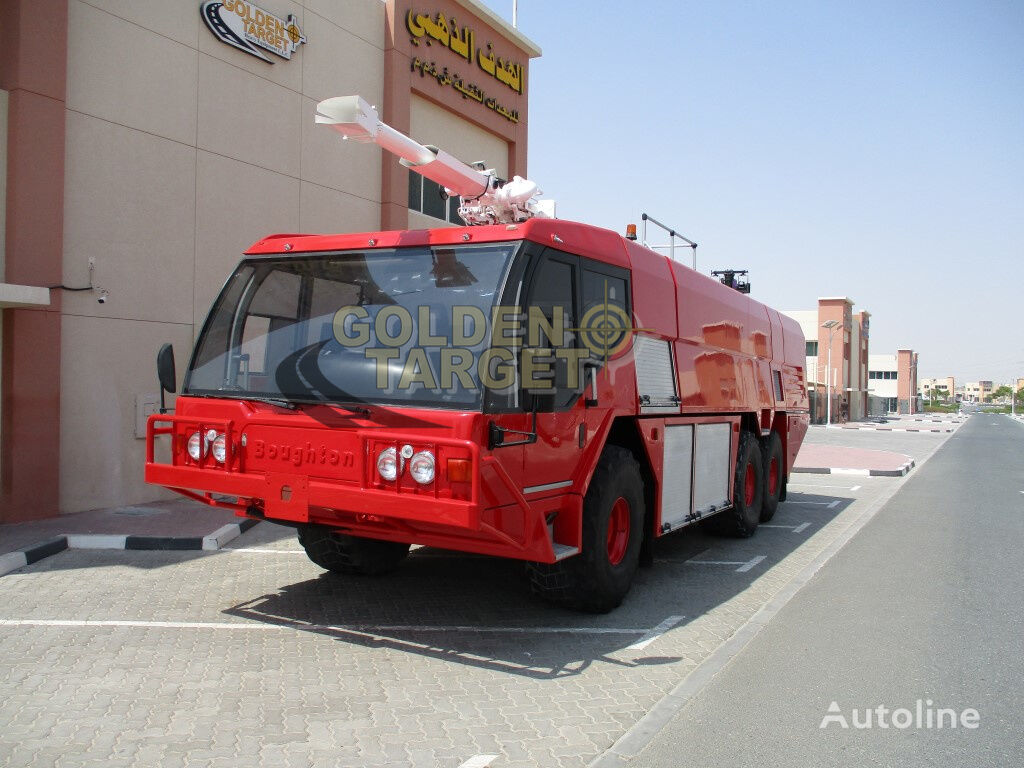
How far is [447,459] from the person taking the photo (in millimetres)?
4590

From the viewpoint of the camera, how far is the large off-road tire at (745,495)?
9.11 metres

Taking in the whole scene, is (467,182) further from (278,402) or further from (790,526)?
(790,526)

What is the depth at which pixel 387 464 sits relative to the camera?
4754mm

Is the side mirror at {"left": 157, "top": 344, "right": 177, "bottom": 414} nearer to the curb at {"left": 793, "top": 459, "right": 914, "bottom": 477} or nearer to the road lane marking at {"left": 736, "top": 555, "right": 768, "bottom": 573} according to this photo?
the road lane marking at {"left": 736, "top": 555, "right": 768, "bottom": 573}

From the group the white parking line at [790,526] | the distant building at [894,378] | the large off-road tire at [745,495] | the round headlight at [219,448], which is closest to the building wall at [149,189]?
the round headlight at [219,448]

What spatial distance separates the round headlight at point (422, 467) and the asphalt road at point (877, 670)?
69.1 inches

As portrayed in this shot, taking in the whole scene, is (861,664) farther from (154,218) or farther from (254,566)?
(154,218)

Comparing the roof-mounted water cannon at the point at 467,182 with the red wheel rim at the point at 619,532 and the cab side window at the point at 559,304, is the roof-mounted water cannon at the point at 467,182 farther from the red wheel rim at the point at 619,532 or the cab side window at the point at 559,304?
the red wheel rim at the point at 619,532

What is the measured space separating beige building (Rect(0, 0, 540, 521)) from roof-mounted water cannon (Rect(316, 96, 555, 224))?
5003mm

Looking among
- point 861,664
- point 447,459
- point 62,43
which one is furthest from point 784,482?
point 62,43

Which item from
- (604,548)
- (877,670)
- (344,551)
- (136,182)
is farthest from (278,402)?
(136,182)

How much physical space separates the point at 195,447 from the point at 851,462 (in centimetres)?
1916

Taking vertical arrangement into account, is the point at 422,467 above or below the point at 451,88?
below

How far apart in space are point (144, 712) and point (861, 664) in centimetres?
412
